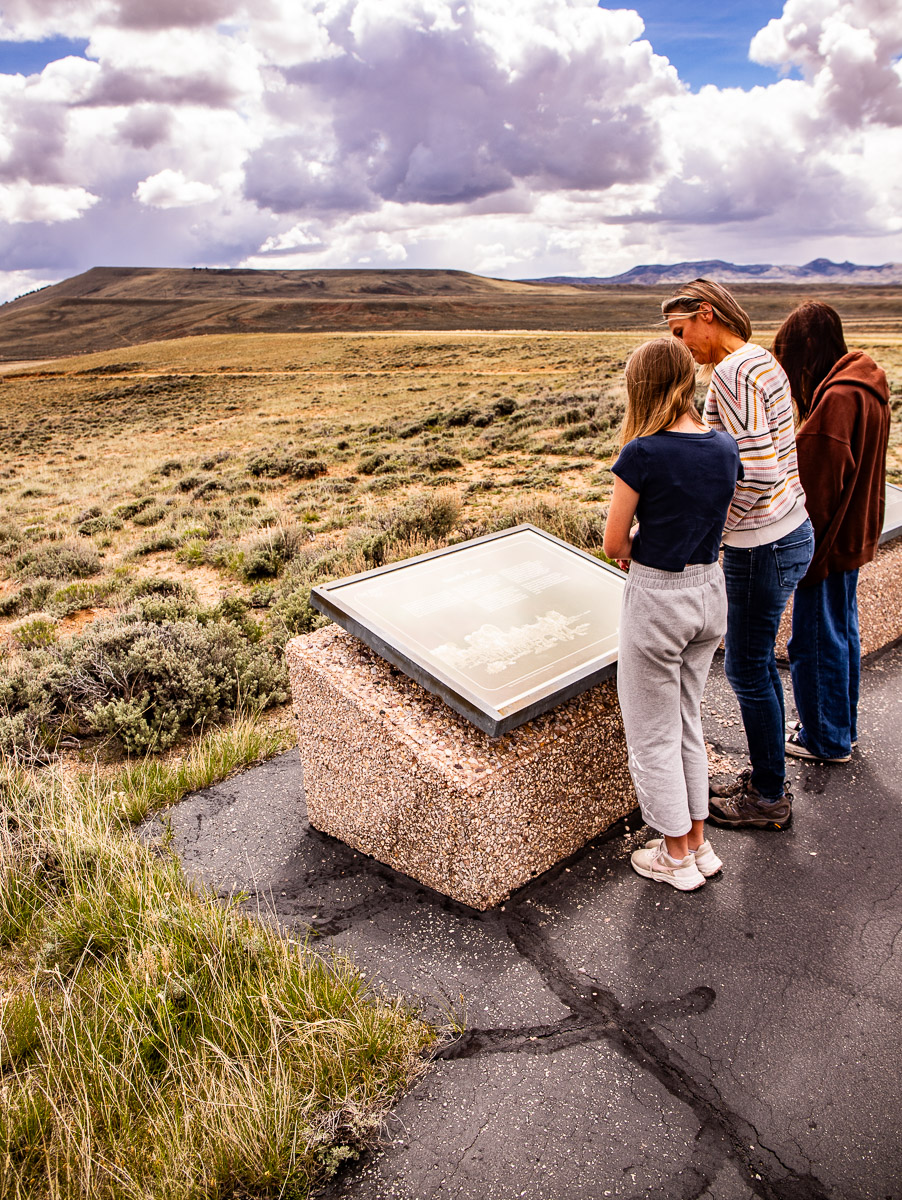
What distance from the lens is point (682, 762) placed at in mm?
2637

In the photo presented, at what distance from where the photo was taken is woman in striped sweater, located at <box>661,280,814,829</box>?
2504mm

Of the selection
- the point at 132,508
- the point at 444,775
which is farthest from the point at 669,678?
the point at 132,508

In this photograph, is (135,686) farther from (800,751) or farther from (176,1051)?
(800,751)

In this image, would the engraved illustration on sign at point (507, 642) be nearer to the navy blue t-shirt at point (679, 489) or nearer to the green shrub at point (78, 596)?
the navy blue t-shirt at point (679, 489)

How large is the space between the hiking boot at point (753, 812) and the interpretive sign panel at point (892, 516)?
7.11 feet

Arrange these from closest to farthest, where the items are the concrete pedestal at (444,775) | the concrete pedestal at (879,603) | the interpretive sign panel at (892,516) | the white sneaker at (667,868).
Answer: the concrete pedestal at (444,775)
the white sneaker at (667,868)
the interpretive sign panel at (892,516)
the concrete pedestal at (879,603)

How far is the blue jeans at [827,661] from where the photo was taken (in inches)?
132

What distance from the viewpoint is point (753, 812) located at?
10.2 feet

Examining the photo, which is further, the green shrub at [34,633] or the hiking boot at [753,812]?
the green shrub at [34,633]

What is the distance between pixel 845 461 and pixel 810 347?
1.72ft

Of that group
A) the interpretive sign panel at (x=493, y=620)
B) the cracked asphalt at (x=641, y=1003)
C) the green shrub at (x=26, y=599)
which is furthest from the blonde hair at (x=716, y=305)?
the green shrub at (x=26, y=599)

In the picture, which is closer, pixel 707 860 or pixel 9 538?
pixel 707 860

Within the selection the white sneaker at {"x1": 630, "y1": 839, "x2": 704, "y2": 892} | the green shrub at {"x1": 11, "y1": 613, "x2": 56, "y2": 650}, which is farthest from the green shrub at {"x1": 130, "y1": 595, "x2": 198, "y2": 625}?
the white sneaker at {"x1": 630, "y1": 839, "x2": 704, "y2": 892}

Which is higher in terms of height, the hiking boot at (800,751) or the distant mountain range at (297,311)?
the distant mountain range at (297,311)
